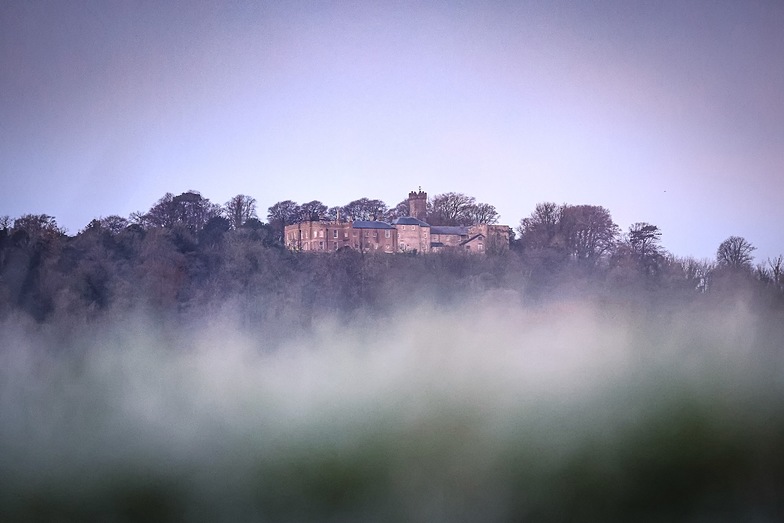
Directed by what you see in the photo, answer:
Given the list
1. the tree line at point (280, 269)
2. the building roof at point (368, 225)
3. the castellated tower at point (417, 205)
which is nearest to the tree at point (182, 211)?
the tree line at point (280, 269)

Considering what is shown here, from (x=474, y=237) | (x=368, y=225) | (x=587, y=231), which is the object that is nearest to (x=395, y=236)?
A: (x=368, y=225)

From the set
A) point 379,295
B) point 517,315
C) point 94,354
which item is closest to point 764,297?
point 517,315

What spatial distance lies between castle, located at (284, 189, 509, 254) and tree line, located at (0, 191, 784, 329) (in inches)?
71.9

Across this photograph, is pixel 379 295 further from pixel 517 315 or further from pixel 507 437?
pixel 507 437

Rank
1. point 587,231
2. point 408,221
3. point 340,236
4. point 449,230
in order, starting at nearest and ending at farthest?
point 587,231, point 340,236, point 408,221, point 449,230

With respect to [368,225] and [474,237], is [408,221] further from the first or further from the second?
[474,237]

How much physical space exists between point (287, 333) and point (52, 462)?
54.7ft

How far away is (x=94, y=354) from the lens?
41125mm

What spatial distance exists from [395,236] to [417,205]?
831 cm

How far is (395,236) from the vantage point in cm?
7431

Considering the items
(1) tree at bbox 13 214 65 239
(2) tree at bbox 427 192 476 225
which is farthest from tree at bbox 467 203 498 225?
(1) tree at bbox 13 214 65 239

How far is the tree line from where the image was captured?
4238cm

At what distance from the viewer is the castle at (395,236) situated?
67750mm

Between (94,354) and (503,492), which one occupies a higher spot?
(94,354)
